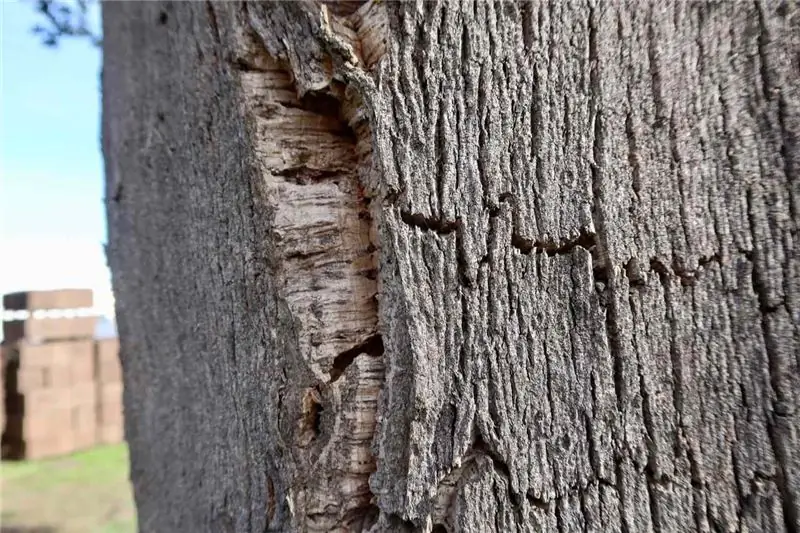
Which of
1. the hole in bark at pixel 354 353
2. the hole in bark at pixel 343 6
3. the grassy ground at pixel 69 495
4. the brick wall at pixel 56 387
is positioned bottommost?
the grassy ground at pixel 69 495

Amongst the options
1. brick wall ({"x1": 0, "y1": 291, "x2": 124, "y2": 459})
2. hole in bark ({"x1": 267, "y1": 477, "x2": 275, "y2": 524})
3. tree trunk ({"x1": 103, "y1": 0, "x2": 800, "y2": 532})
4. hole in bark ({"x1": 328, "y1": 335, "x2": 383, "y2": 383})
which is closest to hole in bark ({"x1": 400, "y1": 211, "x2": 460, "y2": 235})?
tree trunk ({"x1": 103, "y1": 0, "x2": 800, "y2": 532})

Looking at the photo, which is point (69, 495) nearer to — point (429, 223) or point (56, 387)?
point (56, 387)

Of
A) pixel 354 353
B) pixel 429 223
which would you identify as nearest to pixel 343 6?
pixel 429 223

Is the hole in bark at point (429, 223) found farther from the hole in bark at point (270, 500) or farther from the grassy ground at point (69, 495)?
the grassy ground at point (69, 495)

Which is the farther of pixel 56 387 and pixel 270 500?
pixel 56 387

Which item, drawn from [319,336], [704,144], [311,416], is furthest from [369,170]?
[704,144]

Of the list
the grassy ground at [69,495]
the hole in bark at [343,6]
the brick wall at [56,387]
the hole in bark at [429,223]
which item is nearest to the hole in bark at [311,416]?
the hole in bark at [429,223]

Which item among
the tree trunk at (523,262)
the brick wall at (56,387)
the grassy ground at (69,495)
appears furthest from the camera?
the brick wall at (56,387)
